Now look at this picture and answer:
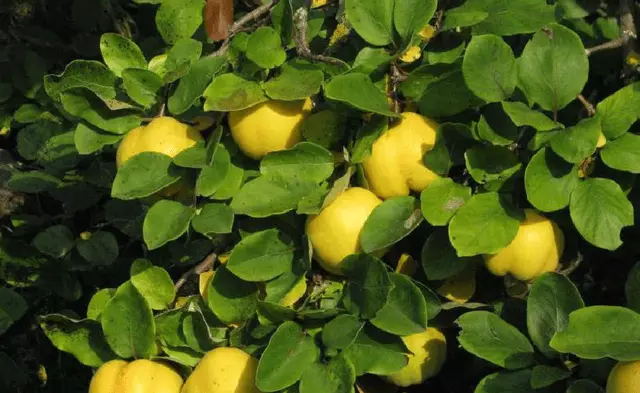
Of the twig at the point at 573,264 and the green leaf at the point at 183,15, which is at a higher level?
the green leaf at the point at 183,15

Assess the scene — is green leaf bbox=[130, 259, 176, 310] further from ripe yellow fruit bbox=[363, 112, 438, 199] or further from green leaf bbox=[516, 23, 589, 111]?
green leaf bbox=[516, 23, 589, 111]

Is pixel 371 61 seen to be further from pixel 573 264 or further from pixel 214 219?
pixel 573 264

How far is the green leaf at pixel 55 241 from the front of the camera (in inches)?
76.0

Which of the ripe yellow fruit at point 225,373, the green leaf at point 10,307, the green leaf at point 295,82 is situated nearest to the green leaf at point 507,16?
the green leaf at point 295,82

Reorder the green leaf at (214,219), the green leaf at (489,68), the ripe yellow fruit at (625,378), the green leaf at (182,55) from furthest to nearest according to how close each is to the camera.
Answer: the green leaf at (182,55), the green leaf at (214,219), the green leaf at (489,68), the ripe yellow fruit at (625,378)

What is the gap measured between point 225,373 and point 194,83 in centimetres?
40

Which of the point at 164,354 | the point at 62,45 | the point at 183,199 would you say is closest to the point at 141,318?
the point at 164,354

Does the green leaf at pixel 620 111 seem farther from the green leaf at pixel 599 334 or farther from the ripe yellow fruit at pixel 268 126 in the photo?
the ripe yellow fruit at pixel 268 126

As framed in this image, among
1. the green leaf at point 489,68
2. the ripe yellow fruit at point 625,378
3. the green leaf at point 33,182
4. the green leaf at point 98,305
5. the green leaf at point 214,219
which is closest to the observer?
the ripe yellow fruit at point 625,378

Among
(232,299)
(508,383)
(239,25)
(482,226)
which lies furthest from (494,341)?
(239,25)

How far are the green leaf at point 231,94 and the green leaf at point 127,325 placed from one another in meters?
0.30

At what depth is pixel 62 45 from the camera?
232 centimetres

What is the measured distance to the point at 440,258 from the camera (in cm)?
134

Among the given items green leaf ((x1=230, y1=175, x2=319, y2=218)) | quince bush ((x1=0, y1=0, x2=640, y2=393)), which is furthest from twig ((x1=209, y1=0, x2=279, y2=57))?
green leaf ((x1=230, y1=175, x2=319, y2=218))
